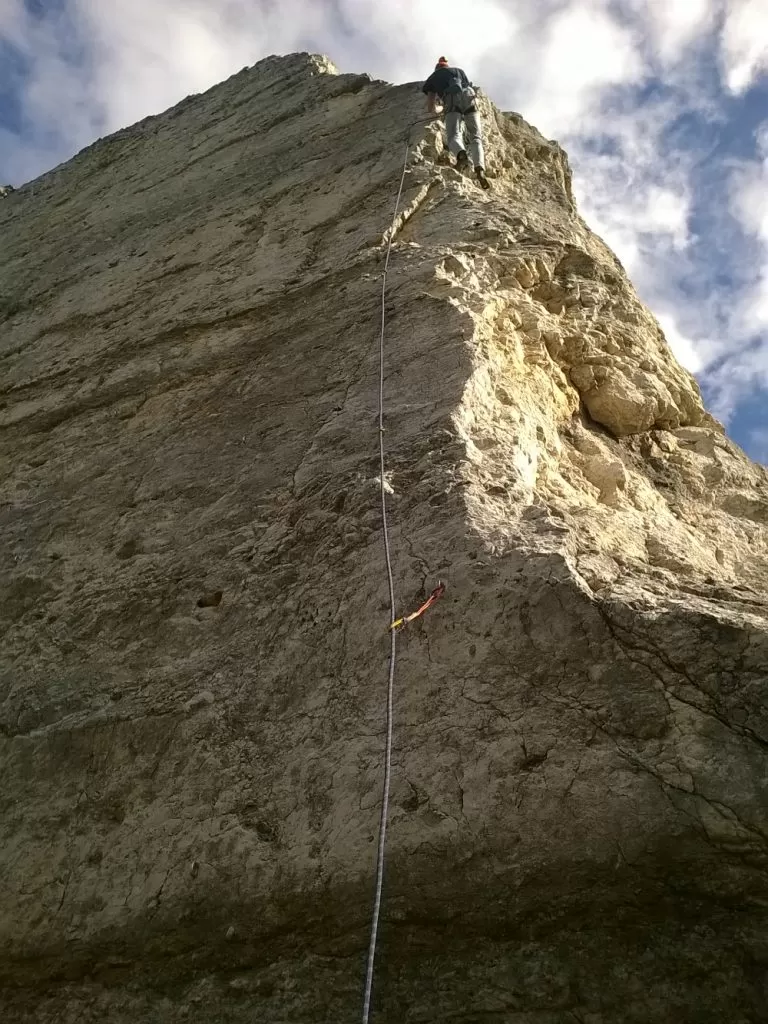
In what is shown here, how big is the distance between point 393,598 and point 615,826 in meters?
1.03

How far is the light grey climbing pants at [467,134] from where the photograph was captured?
5669 millimetres

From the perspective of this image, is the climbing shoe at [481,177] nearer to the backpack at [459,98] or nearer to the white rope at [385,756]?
→ the backpack at [459,98]

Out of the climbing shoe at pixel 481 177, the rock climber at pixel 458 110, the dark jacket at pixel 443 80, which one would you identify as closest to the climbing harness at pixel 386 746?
the climbing shoe at pixel 481 177

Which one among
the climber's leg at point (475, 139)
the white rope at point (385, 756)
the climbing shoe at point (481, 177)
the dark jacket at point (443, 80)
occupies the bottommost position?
the white rope at point (385, 756)

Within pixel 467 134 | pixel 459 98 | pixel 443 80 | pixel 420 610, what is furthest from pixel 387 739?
pixel 443 80

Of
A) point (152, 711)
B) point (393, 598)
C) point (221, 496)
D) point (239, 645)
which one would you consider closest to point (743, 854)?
point (393, 598)

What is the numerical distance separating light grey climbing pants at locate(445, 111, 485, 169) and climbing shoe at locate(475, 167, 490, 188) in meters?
0.05

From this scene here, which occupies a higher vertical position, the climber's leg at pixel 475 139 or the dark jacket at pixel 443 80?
the dark jacket at pixel 443 80

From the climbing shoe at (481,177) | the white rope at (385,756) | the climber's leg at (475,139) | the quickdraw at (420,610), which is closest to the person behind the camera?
the white rope at (385,756)

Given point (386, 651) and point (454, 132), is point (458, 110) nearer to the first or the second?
point (454, 132)

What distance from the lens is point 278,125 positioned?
778cm

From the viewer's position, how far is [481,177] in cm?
555

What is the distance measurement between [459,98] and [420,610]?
16.6 feet

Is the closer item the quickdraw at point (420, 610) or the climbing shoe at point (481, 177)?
the quickdraw at point (420, 610)
